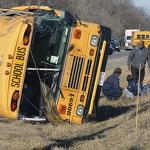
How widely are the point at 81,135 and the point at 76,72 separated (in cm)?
169

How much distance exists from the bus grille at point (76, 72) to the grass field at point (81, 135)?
32.8 inches

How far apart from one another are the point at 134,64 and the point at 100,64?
267 inches

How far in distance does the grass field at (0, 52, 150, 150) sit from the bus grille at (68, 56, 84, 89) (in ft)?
2.74

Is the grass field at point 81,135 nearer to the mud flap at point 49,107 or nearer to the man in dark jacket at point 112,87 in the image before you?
the mud flap at point 49,107

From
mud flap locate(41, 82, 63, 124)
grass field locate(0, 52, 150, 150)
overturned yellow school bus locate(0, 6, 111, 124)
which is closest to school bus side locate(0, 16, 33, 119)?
overturned yellow school bus locate(0, 6, 111, 124)

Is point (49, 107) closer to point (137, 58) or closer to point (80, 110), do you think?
point (80, 110)

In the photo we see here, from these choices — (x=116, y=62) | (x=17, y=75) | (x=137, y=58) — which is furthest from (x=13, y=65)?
(x=116, y=62)

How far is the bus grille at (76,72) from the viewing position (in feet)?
42.8

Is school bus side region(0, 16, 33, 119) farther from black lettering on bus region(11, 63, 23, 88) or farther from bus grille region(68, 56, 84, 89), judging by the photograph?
bus grille region(68, 56, 84, 89)

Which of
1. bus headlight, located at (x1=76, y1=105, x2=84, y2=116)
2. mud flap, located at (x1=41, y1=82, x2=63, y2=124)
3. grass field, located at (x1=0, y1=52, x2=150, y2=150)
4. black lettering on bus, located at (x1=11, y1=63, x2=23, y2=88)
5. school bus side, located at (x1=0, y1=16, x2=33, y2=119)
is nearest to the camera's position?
grass field, located at (x1=0, y1=52, x2=150, y2=150)

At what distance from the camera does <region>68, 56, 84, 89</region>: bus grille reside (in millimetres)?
13047

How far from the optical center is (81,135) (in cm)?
1186

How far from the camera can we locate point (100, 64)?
13.4 meters

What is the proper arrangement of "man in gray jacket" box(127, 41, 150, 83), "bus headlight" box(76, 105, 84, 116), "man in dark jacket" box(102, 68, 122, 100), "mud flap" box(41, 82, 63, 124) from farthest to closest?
1. "man in gray jacket" box(127, 41, 150, 83)
2. "man in dark jacket" box(102, 68, 122, 100)
3. "bus headlight" box(76, 105, 84, 116)
4. "mud flap" box(41, 82, 63, 124)
